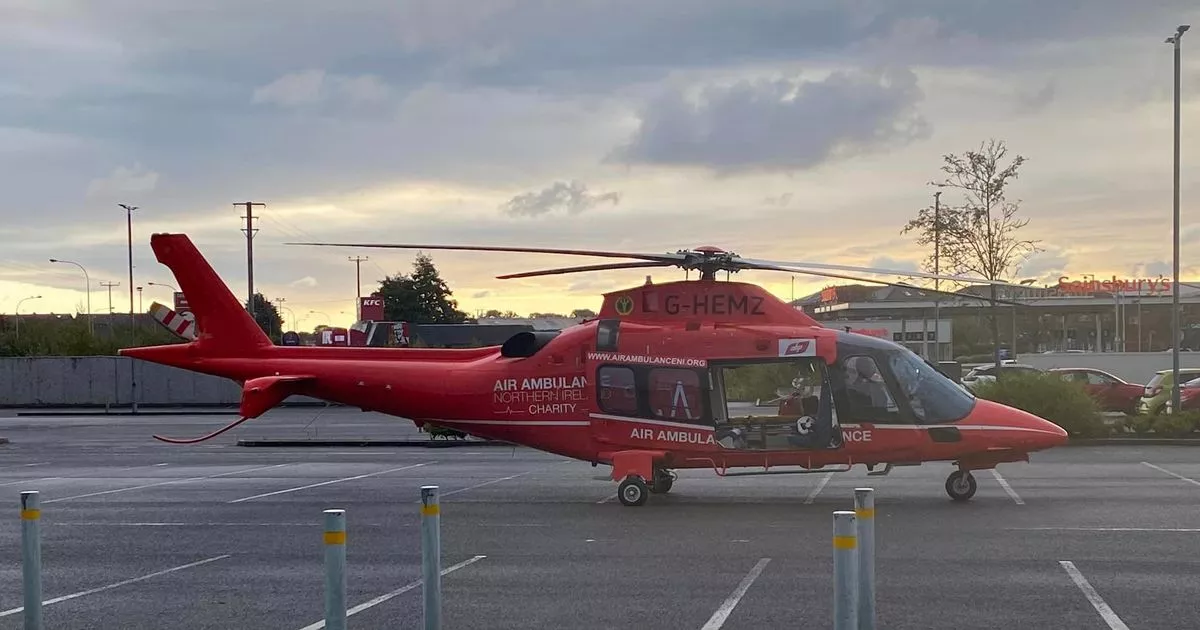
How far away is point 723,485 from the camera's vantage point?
60.7 ft

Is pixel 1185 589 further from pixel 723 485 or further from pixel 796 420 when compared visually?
pixel 723 485

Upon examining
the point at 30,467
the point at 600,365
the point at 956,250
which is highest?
the point at 956,250

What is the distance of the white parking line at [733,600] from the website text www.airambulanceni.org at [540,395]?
5.36 metres

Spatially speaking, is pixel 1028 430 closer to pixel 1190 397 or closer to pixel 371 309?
pixel 1190 397

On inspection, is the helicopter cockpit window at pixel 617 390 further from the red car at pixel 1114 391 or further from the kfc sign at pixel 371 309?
the kfc sign at pixel 371 309

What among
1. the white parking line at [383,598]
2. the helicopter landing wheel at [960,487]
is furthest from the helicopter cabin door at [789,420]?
the white parking line at [383,598]

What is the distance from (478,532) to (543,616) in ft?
15.3

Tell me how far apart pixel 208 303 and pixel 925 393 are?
9.88 m

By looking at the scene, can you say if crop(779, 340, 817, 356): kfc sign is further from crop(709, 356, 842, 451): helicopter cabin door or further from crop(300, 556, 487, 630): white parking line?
crop(300, 556, 487, 630): white parking line

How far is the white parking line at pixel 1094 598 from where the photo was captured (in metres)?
8.76

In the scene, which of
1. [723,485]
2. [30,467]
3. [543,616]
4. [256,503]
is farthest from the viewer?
[30,467]

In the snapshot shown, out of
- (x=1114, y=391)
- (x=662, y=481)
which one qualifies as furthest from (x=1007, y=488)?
(x=1114, y=391)

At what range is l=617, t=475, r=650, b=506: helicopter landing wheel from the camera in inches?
625

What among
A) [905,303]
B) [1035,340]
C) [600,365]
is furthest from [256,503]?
[1035,340]
